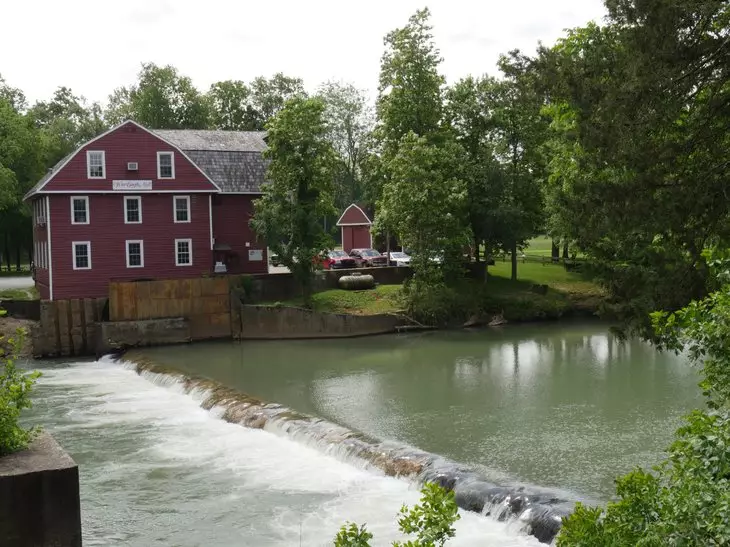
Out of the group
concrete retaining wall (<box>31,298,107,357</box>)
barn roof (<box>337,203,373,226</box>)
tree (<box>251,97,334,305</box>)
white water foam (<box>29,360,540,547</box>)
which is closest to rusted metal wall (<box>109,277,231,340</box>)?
concrete retaining wall (<box>31,298,107,357</box>)

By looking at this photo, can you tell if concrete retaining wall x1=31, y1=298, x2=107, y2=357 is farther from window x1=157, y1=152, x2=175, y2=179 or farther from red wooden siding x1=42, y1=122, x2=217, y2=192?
window x1=157, y1=152, x2=175, y2=179

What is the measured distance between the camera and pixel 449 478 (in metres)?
15.3

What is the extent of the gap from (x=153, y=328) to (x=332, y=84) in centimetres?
5049

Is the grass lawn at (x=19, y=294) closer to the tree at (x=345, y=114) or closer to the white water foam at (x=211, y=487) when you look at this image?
the white water foam at (x=211, y=487)

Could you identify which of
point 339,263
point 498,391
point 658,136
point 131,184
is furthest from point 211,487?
point 339,263

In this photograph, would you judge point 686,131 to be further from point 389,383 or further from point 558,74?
point 389,383

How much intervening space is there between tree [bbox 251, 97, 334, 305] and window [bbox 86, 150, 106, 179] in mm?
8038

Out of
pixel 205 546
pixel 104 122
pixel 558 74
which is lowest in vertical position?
pixel 205 546

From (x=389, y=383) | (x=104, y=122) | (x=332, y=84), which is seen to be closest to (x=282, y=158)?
(x=389, y=383)

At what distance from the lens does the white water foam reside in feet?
44.9

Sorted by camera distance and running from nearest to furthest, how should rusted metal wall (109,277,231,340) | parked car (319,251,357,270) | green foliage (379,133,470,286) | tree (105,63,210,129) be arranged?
rusted metal wall (109,277,231,340) → green foliage (379,133,470,286) → parked car (319,251,357,270) → tree (105,63,210,129)

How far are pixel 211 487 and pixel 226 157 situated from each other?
103ft

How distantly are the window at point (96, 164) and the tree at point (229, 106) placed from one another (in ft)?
152

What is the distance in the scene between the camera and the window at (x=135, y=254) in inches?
1610
